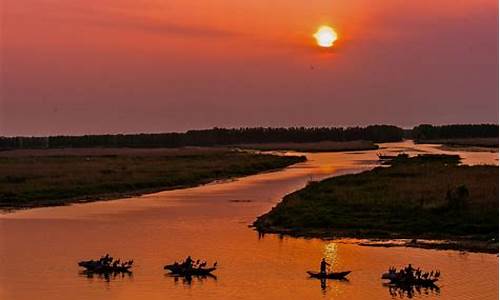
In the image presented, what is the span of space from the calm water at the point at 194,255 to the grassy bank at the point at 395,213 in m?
2.14

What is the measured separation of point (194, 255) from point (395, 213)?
11524mm

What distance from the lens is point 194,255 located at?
3098cm

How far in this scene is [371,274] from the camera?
27.0 m

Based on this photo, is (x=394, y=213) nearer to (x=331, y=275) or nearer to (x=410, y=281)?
(x=331, y=275)

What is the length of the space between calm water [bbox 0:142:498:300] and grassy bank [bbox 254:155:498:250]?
214cm

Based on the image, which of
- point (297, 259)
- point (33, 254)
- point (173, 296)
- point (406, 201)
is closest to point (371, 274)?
point (297, 259)

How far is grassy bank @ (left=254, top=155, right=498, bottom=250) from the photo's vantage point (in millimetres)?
35219

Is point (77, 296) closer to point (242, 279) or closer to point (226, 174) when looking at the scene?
point (242, 279)

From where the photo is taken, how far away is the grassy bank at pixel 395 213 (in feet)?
116

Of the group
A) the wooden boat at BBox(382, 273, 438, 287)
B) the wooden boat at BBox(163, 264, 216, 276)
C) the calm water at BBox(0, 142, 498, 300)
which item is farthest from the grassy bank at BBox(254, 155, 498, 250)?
the wooden boat at BBox(163, 264, 216, 276)

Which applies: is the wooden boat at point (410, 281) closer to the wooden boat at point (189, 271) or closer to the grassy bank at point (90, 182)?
the wooden boat at point (189, 271)

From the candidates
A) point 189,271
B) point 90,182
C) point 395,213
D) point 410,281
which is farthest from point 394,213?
point 90,182

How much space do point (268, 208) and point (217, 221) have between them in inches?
271

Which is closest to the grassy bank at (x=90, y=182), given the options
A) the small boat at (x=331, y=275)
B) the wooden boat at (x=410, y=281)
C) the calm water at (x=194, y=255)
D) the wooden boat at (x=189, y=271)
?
the calm water at (x=194, y=255)
